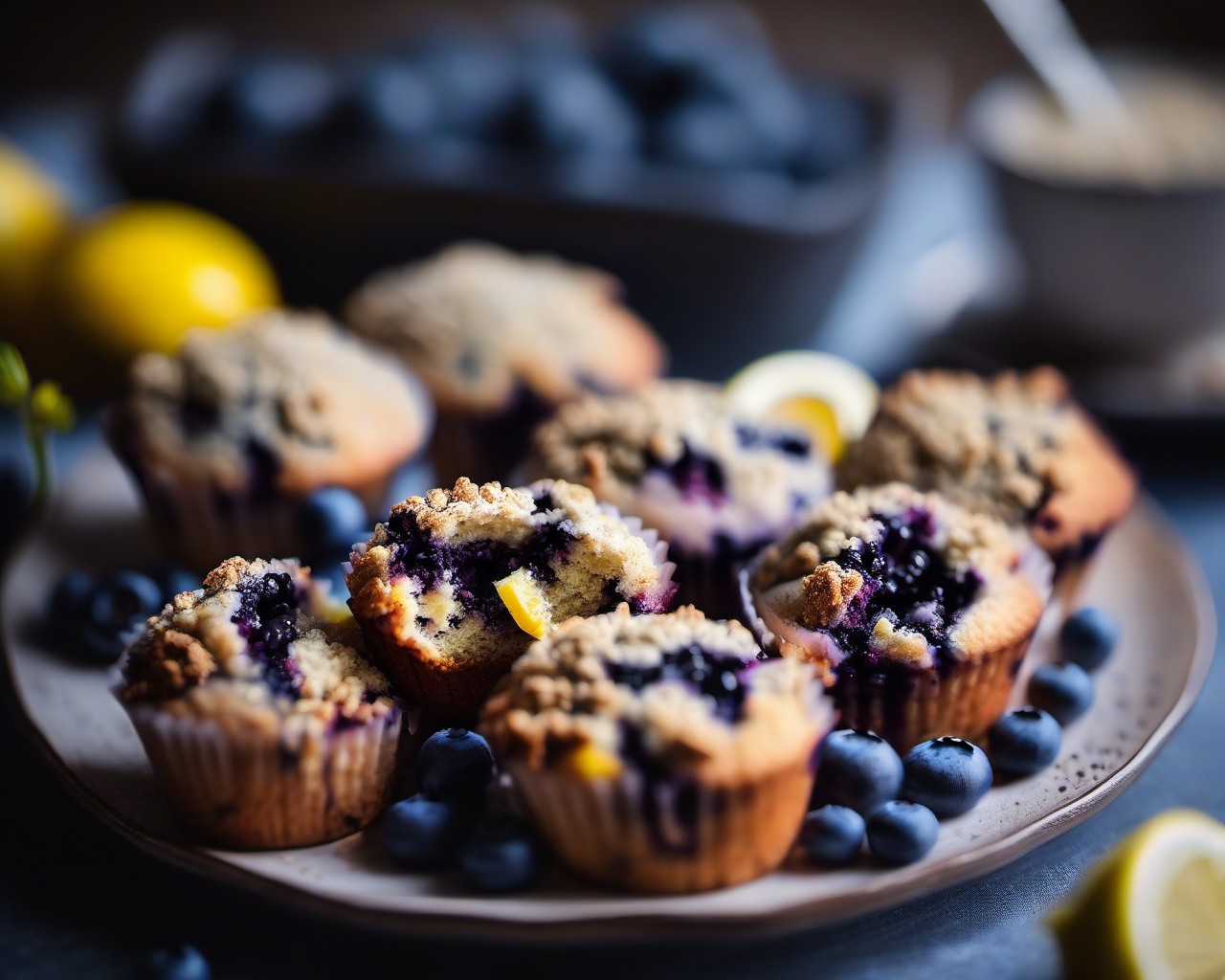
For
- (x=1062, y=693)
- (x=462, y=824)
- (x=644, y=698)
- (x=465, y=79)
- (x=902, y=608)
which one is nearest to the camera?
(x=644, y=698)

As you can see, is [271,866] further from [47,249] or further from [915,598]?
[47,249]

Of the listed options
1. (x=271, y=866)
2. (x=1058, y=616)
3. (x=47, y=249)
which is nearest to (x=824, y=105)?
(x=1058, y=616)

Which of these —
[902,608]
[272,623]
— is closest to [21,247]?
[272,623]

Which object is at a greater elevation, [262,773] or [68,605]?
[262,773]

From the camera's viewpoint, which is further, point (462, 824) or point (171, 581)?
point (171, 581)

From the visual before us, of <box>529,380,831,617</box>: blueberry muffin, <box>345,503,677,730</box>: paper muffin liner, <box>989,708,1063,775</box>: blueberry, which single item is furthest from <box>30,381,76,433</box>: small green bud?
<box>989,708,1063,775</box>: blueberry

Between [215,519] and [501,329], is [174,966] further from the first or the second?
[501,329]

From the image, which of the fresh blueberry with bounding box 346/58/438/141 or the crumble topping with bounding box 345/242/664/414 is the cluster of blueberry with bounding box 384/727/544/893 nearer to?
the crumble topping with bounding box 345/242/664/414
